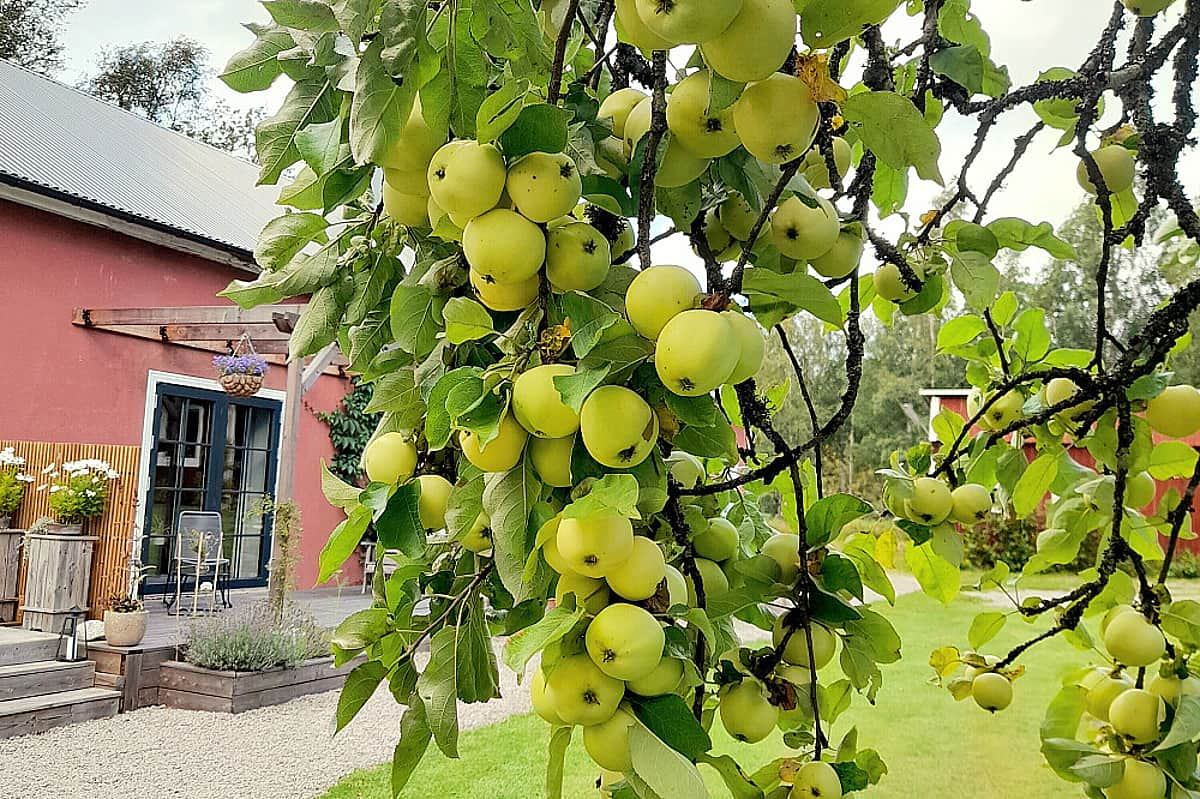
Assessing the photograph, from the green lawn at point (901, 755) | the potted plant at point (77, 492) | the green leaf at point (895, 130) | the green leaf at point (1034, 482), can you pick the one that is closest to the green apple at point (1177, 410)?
the green leaf at point (1034, 482)

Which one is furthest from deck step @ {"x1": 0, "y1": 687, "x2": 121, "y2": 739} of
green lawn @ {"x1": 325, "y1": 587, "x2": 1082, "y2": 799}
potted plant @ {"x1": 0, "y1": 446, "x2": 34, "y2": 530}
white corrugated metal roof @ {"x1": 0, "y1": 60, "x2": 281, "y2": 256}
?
white corrugated metal roof @ {"x1": 0, "y1": 60, "x2": 281, "y2": 256}

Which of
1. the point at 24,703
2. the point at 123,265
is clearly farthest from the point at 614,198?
the point at 123,265

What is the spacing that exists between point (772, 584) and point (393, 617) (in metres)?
0.30

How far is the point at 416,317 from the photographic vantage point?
25.7 inches

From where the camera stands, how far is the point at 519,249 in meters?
0.52

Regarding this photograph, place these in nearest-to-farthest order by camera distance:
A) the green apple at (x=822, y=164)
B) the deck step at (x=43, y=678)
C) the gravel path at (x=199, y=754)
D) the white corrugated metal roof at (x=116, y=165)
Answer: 1. the green apple at (x=822, y=164)
2. the gravel path at (x=199, y=754)
3. the deck step at (x=43, y=678)
4. the white corrugated metal roof at (x=116, y=165)

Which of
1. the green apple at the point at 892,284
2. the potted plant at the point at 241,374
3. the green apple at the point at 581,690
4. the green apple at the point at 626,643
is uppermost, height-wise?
the potted plant at the point at 241,374

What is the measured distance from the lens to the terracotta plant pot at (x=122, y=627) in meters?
5.23

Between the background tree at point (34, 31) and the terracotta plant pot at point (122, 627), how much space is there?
12.9 meters

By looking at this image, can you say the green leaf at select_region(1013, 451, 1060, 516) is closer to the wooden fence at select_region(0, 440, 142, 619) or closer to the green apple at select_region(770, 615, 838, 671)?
the green apple at select_region(770, 615, 838, 671)

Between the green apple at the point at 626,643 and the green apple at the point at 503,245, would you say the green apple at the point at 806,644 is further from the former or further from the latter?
the green apple at the point at 503,245

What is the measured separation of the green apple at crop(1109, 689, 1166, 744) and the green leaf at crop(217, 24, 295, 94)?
1055 millimetres

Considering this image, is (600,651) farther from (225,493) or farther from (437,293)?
(225,493)

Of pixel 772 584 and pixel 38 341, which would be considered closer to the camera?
pixel 772 584
